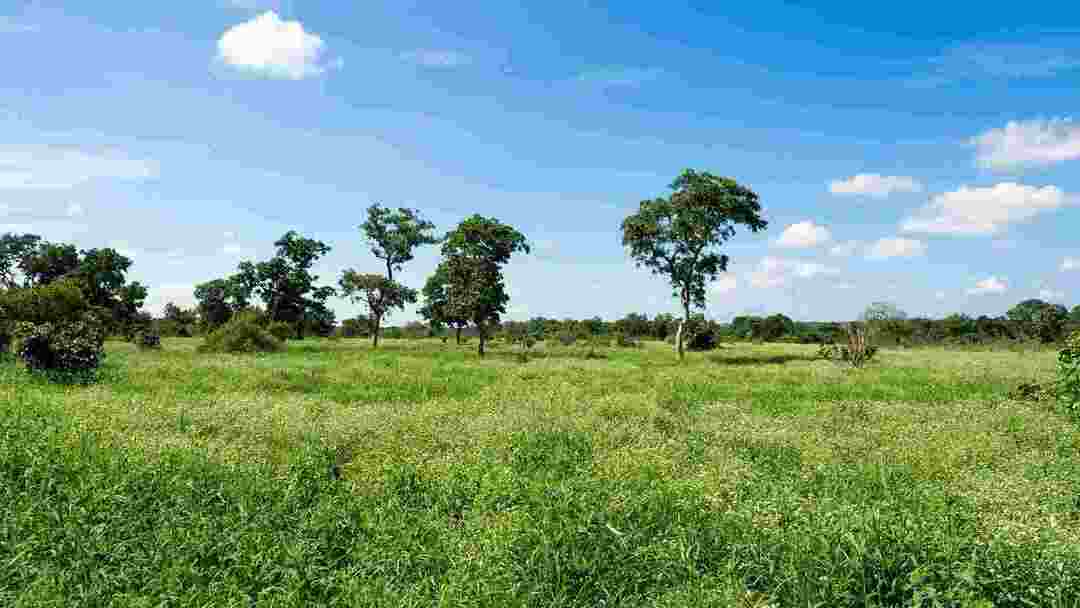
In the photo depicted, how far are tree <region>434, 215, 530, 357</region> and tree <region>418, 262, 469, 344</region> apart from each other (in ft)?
1.05

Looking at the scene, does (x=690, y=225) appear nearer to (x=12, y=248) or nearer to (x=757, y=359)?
(x=757, y=359)

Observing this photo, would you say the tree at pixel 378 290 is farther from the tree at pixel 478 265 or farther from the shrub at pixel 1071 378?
the shrub at pixel 1071 378

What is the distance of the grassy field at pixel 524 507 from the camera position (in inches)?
237

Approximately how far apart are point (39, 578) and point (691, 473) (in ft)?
26.7

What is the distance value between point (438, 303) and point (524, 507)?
45.0 metres

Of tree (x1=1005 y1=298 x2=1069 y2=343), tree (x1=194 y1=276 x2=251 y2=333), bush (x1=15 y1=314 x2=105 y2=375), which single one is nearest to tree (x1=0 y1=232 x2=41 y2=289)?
tree (x1=194 y1=276 x2=251 y2=333)

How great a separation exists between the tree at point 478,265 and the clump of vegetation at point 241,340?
12860 millimetres

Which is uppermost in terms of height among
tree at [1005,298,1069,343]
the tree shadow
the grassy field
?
tree at [1005,298,1069,343]

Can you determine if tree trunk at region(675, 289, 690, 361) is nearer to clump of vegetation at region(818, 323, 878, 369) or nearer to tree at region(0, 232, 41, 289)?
clump of vegetation at region(818, 323, 878, 369)

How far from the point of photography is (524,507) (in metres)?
7.83

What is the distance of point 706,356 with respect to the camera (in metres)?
45.5

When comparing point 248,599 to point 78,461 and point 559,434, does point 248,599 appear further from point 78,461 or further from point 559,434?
point 559,434

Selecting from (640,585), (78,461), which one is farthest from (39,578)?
(640,585)

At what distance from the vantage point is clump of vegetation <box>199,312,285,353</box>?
4228cm
